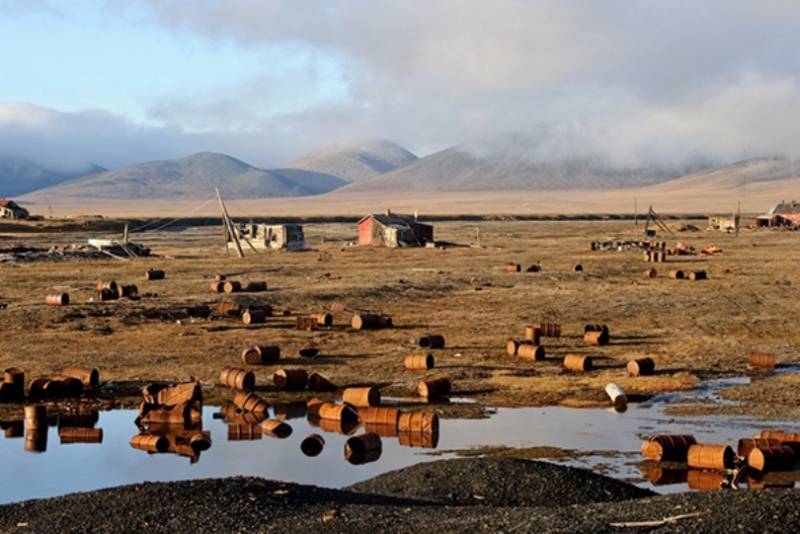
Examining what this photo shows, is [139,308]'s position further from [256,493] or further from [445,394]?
[256,493]

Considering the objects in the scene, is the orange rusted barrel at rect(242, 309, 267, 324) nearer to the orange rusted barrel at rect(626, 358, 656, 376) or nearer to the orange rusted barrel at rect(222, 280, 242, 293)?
the orange rusted barrel at rect(222, 280, 242, 293)

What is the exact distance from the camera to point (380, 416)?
17.2m

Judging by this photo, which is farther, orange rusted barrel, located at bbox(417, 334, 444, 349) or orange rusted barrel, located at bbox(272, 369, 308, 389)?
orange rusted barrel, located at bbox(417, 334, 444, 349)

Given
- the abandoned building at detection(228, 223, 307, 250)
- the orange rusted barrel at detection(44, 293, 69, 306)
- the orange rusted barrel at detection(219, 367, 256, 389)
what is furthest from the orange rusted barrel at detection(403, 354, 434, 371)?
the abandoned building at detection(228, 223, 307, 250)

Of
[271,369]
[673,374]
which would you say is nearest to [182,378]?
[271,369]

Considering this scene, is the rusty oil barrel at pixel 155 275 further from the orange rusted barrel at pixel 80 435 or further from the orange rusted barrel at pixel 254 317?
the orange rusted barrel at pixel 80 435

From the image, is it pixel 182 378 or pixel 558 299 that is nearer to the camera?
pixel 182 378

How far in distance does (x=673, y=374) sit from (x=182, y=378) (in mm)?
8287

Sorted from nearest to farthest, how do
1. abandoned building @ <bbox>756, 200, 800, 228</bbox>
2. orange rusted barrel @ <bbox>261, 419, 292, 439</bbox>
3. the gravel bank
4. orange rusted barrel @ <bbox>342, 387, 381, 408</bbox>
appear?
the gravel bank, orange rusted barrel @ <bbox>261, 419, 292, 439</bbox>, orange rusted barrel @ <bbox>342, 387, 381, 408</bbox>, abandoned building @ <bbox>756, 200, 800, 228</bbox>

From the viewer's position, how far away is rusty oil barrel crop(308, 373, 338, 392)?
19.8 m

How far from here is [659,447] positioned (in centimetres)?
1487

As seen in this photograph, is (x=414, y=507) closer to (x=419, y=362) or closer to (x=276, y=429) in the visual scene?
(x=276, y=429)

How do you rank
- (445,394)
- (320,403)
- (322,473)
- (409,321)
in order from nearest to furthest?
(322,473), (320,403), (445,394), (409,321)

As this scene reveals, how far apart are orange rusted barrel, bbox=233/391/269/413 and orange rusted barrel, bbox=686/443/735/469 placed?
633 cm
